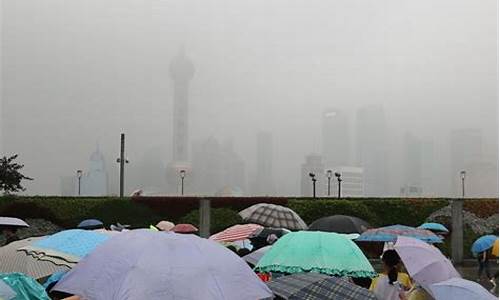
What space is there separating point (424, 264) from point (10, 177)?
27226 millimetres

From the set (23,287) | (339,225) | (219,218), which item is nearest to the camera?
(23,287)

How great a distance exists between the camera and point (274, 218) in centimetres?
1260

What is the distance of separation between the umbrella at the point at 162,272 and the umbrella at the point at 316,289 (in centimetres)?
Result: 11

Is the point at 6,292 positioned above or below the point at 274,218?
above

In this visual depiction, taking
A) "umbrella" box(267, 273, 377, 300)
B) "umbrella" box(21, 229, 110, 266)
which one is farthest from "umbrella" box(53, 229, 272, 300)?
"umbrella" box(21, 229, 110, 266)

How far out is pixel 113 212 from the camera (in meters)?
25.3

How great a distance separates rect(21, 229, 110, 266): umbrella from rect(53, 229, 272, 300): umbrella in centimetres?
108

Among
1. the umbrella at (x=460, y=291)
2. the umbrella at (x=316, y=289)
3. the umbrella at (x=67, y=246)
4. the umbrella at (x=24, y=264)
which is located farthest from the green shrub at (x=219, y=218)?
the umbrella at (x=316, y=289)

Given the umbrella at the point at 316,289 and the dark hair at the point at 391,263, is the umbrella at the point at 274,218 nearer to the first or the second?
the dark hair at the point at 391,263

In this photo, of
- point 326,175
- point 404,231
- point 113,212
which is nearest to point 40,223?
point 113,212

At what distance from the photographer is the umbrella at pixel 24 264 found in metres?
5.35

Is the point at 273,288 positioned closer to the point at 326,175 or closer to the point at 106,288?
the point at 106,288

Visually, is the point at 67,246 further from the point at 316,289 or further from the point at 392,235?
the point at 392,235

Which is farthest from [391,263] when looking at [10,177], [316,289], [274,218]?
[10,177]
